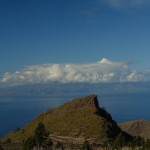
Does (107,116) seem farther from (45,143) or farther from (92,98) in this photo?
(45,143)

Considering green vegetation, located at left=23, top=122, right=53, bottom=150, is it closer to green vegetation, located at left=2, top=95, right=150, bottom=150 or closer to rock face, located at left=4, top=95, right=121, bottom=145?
green vegetation, located at left=2, top=95, right=150, bottom=150

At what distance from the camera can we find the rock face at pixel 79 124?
12081 centimetres

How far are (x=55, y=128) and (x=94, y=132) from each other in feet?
46.7

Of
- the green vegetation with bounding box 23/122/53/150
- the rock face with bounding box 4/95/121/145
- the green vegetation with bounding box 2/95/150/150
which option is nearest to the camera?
the green vegetation with bounding box 23/122/53/150

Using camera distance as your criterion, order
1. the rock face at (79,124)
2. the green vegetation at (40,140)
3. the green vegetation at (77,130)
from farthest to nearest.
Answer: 1. the rock face at (79,124)
2. the green vegetation at (77,130)
3. the green vegetation at (40,140)

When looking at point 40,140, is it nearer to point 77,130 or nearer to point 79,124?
point 77,130

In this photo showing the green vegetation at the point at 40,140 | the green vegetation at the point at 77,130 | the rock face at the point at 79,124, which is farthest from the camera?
the rock face at the point at 79,124

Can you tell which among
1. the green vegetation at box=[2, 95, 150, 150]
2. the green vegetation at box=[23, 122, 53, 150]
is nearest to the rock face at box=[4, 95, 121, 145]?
the green vegetation at box=[2, 95, 150, 150]

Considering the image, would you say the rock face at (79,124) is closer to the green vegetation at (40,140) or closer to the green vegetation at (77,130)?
the green vegetation at (77,130)

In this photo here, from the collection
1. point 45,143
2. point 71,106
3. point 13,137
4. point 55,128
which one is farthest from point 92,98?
point 45,143

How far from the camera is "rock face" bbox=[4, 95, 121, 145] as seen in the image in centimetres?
12081

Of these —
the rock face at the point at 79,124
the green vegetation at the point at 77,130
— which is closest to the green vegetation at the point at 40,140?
the green vegetation at the point at 77,130

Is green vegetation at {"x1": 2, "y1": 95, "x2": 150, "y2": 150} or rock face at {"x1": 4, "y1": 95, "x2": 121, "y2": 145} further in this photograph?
rock face at {"x1": 4, "y1": 95, "x2": 121, "y2": 145}

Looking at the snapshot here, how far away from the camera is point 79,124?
128 metres
